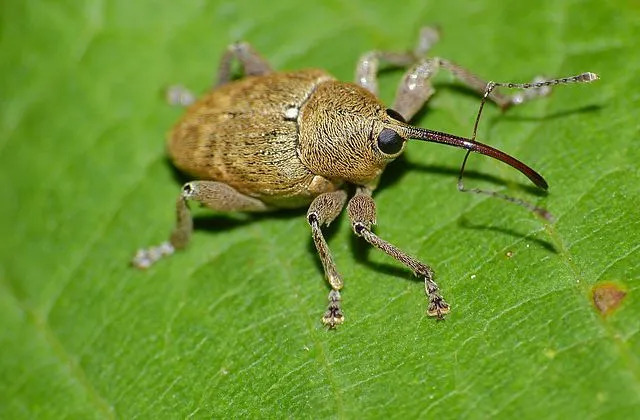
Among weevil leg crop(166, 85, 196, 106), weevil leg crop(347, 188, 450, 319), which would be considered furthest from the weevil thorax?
weevil leg crop(166, 85, 196, 106)

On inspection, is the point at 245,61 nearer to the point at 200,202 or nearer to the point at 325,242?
the point at 200,202

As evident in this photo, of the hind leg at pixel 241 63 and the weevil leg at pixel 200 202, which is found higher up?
the hind leg at pixel 241 63

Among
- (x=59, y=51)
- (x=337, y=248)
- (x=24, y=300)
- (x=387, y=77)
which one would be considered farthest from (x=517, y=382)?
(x=59, y=51)

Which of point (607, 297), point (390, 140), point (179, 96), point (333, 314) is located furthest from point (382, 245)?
point (179, 96)

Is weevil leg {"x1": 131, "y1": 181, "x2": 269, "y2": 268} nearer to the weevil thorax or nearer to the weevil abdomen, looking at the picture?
the weevil abdomen

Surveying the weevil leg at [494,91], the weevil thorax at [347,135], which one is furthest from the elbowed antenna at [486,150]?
the weevil leg at [494,91]

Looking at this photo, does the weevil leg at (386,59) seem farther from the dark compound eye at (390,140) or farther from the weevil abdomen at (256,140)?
the dark compound eye at (390,140)

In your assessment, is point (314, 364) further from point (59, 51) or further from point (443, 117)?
point (59, 51)
